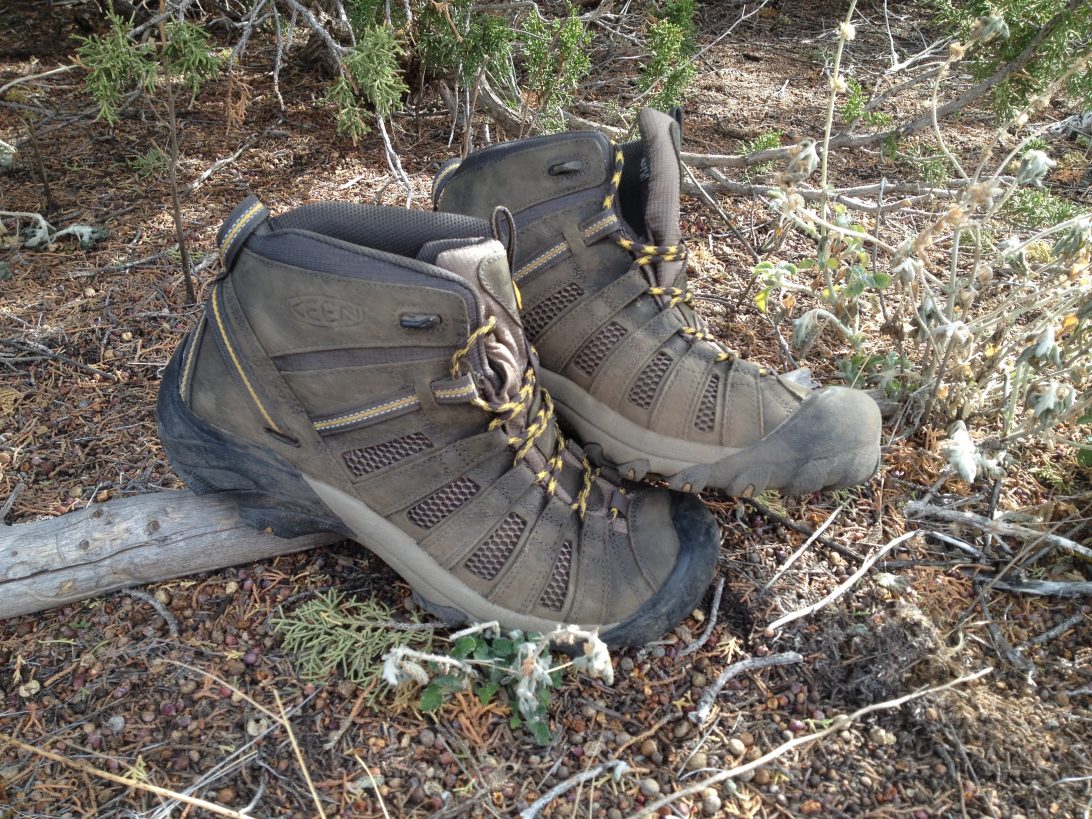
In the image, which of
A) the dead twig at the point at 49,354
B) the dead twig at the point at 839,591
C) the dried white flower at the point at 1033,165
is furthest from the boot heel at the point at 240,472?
the dried white flower at the point at 1033,165

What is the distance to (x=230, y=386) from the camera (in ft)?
5.88

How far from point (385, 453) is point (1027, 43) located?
2.58m

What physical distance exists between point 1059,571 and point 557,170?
1.54 m

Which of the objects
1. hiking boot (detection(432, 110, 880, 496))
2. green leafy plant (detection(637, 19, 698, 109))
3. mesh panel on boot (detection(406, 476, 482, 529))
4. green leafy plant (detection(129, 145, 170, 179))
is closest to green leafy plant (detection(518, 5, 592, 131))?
green leafy plant (detection(637, 19, 698, 109))

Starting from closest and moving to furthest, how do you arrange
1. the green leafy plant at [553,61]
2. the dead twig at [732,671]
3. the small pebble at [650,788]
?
the small pebble at [650,788], the dead twig at [732,671], the green leafy plant at [553,61]

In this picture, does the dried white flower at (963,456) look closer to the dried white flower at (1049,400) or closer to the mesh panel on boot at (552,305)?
the dried white flower at (1049,400)

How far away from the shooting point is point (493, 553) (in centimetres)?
185

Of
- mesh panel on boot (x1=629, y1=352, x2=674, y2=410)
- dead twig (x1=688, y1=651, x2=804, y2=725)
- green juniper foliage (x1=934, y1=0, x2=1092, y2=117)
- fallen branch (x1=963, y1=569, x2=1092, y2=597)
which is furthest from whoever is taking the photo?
green juniper foliage (x1=934, y1=0, x2=1092, y2=117)

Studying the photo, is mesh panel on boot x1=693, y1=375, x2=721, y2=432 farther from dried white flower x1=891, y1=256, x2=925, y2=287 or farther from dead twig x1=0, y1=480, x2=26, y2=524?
dead twig x1=0, y1=480, x2=26, y2=524

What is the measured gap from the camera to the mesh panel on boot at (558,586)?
1.85m

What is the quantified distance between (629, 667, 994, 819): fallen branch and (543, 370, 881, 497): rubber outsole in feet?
1.67

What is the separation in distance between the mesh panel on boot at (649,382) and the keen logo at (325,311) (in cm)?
74

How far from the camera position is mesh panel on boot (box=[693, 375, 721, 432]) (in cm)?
211

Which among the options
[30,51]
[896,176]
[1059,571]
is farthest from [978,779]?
[30,51]
